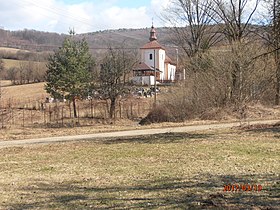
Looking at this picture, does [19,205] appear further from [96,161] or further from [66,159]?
[66,159]

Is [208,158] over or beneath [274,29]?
beneath

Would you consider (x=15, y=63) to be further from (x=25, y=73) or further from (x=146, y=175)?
(x=146, y=175)

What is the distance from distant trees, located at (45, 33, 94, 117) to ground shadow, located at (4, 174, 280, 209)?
31369mm

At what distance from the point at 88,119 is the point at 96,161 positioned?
77.9 ft

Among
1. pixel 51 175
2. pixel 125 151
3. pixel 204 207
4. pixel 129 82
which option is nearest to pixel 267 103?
pixel 129 82

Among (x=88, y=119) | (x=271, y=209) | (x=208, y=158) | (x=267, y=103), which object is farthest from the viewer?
(x=88, y=119)

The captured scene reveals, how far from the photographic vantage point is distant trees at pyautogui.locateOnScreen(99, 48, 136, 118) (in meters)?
37.6

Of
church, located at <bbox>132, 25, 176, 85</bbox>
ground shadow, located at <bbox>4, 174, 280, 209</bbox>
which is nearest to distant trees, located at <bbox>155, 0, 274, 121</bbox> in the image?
→ ground shadow, located at <bbox>4, 174, 280, 209</bbox>

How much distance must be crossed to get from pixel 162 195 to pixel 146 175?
87.0 inches

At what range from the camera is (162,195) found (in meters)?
7.41

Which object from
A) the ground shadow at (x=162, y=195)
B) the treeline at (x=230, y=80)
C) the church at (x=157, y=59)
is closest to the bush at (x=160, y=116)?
the treeline at (x=230, y=80)

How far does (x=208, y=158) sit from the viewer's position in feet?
38.5

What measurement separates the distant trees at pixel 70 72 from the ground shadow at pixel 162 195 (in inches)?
1235
